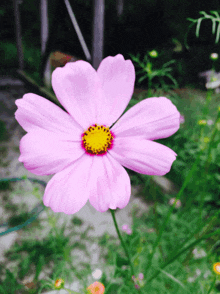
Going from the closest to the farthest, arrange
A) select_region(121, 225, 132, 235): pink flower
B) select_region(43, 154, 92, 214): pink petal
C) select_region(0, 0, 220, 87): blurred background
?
select_region(43, 154, 92, 214): pink petal
select_region(121, 225, 132, 235): pink flower
select_region(0, 0, 220, 87): blurred background

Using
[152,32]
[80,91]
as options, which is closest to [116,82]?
[80,91]

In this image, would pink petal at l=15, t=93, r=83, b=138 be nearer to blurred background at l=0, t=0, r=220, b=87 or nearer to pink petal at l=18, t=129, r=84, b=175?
pink petal at l=18, t=129, r=84, b=175

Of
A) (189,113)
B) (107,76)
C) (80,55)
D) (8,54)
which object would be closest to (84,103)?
(107,76)

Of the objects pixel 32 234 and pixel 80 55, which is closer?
pixel 32 234

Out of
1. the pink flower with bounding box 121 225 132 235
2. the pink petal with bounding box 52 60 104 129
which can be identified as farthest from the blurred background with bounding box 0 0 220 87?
the pink petal with bounding box 52 60 104 129

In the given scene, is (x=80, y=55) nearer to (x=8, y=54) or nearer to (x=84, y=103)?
(x=84, y=103)

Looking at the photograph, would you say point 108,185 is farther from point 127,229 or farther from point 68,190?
point 127,229
